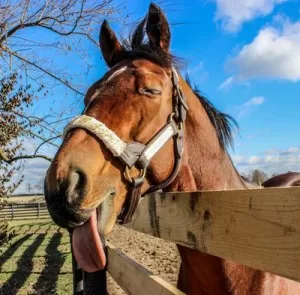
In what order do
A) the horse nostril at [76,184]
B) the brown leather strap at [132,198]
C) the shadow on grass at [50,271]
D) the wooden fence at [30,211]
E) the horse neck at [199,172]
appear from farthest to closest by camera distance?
the wooden fence at [30,211]
the shadow on grass at [50,271]
the horse neck at [199,172]
the brown leather strap at [132,198]
the horse nostril at [76,184]

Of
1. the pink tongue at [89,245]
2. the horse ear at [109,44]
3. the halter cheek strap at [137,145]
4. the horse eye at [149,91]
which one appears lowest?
the pink tongue at [89,245]

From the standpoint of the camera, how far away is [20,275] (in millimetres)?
8992

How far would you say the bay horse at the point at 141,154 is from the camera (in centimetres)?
168

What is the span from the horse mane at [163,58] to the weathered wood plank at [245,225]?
602mm

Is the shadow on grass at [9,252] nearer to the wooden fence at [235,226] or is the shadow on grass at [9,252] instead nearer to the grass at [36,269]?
the grass at [36,269]

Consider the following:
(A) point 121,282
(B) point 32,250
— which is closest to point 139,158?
(A) point 121,282

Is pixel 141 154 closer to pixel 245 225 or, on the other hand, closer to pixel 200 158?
pixel 200 158

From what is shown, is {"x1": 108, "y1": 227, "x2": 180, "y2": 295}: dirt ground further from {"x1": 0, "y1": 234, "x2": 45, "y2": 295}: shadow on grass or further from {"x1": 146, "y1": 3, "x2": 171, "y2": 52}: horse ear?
{"x1": 146, "y1": 3, "x2": 171, "y2": 52}: horse ear

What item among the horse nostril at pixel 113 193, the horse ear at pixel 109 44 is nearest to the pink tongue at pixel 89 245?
the horse nostril at pixel 113 193

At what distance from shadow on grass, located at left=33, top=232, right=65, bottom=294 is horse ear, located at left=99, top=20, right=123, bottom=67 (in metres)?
6.02

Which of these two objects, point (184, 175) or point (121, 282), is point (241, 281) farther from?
point (121, 282)

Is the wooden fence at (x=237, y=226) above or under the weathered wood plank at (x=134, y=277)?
above

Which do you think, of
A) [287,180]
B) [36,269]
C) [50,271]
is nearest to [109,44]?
[287,180]

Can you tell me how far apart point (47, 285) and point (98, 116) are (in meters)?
7.01
